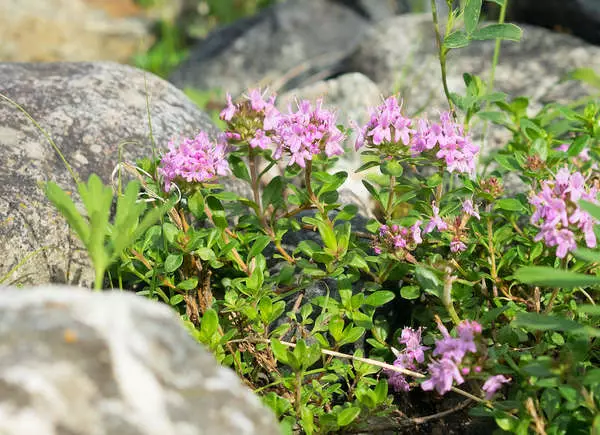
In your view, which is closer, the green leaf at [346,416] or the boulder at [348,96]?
the green leaf at [346,416]

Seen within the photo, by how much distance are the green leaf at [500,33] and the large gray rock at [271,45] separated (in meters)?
3.72

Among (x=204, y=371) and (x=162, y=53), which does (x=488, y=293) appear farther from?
(x=162, y=53)

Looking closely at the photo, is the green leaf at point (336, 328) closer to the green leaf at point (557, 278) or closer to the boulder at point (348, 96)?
the green leaf at point (557, 278)

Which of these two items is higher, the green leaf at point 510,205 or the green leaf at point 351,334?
the green leaf at point 510,205

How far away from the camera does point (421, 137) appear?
2.29m

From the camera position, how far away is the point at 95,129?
2850mm

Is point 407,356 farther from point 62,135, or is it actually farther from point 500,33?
point 62,135

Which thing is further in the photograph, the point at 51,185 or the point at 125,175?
the point at 125,175

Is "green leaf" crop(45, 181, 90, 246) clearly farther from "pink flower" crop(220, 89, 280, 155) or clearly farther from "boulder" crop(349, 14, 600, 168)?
"boulder" crop(349, 14, 600, 168)

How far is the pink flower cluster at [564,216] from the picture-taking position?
1777mm

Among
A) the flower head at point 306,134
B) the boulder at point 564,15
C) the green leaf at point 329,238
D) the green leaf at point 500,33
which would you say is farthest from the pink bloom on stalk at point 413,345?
the boulder at point 564,15

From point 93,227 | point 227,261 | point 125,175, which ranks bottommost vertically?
point 227,261

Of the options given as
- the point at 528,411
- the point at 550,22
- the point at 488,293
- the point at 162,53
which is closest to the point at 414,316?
the point at 488,293

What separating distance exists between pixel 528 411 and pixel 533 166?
0.89 meters
